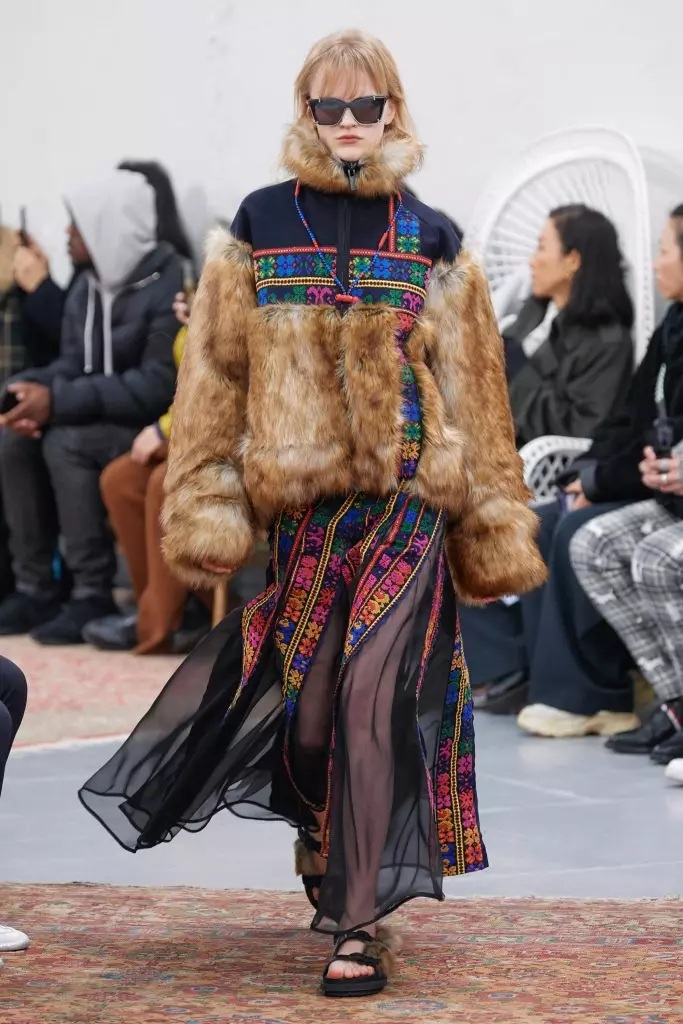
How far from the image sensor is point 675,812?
12.6 ft

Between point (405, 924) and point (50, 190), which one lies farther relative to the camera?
point (50, 190)

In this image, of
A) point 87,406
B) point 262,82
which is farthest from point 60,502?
point 262,82

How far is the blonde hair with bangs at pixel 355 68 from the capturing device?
275 centimetres

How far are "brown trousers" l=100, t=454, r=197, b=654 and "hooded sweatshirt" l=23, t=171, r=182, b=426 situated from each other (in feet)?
0.85

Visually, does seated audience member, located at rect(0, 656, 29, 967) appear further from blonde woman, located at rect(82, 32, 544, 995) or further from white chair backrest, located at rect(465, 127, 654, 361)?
white chair backrest, located at rect(465, 127, 654, 361)

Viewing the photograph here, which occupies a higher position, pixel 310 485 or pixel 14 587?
pixel 310 485

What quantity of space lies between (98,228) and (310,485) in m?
4.41

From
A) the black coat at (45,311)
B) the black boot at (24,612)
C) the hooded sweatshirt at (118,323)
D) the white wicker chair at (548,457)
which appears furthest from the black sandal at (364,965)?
the black coat at (45,311)

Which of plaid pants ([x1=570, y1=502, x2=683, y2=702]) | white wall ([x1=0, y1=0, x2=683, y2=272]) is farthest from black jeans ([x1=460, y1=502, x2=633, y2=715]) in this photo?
white wall ([x1=0, y1=0, x2=683, y2=272])

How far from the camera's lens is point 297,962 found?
8.93 feet

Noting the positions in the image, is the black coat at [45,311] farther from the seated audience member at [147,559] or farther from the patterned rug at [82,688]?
the patterned rug at [82,688]

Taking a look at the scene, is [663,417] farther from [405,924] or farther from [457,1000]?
[457,1000]

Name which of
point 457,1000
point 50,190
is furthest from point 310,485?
point 50,190

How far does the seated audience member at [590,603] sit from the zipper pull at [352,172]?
6.51 feet
